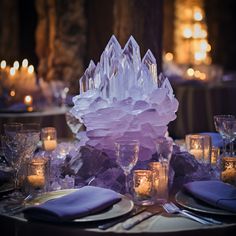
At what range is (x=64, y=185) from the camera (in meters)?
1.96

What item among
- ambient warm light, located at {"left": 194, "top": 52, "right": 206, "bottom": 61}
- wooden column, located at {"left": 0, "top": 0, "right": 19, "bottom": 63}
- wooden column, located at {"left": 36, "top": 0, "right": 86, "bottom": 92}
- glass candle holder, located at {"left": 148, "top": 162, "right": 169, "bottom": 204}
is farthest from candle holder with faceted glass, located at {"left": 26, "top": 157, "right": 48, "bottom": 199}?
ambient warm light, located at {"left": 194, "top": 52, "right": 206, "bottom": 61}

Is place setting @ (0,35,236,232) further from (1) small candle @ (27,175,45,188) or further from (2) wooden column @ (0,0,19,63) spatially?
(2) wooden column @ (0,0,19,63)

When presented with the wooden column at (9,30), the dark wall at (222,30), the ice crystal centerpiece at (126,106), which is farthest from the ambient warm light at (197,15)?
the ice crystal centerpiece at (126,106)

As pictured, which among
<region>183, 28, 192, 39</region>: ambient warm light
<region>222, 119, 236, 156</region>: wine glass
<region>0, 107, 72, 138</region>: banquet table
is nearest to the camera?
<region>222, 119, 236, 156</region>: wine glass

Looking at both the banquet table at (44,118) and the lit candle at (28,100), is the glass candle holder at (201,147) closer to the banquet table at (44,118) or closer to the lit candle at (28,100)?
the banquet table at (44,118)

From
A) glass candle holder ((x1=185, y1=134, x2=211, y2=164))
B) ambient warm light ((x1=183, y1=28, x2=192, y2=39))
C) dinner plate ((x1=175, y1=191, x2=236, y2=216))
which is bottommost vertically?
dinner plate ((x1=175, y1=191, x2=236, y2=216))

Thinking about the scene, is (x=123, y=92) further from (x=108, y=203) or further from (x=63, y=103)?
(x=63, y=103)

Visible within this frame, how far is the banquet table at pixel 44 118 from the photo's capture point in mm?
3613

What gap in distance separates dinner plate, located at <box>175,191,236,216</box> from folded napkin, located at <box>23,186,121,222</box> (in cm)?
22

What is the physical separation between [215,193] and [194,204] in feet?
0.29

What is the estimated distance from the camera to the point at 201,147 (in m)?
2.25

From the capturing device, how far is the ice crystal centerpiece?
76.7 inches

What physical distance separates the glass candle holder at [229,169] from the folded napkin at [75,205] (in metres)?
0.48

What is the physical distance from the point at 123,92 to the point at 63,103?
2289 mm
